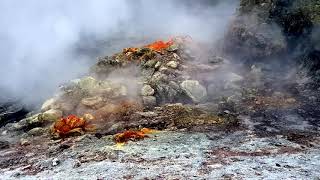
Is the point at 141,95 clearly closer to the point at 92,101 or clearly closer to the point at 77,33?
the point at 92,101

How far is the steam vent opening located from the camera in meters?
11.1

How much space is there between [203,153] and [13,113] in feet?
31.7

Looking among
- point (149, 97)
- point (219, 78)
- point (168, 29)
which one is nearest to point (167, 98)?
point (149, 97)

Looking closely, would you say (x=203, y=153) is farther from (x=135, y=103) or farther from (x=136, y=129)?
(x=135, y=103)

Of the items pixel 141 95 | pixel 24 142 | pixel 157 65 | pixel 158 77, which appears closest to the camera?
pixel 24 142

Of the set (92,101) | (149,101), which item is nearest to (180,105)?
(149,101)

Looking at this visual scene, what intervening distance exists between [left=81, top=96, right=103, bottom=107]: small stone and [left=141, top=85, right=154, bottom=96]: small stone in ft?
5.39

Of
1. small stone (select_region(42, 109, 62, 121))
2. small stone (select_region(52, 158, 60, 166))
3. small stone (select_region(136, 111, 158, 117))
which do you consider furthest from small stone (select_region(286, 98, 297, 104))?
small stone (select_region(52, 158, 60, 166))

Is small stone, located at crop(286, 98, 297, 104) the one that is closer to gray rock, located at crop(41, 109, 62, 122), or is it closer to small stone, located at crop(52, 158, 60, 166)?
gray rock, located at crop(41, 109, 62, 122)

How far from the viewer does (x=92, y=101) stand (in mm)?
16531

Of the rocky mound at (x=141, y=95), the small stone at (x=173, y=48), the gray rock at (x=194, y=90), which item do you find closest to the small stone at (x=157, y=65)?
the rocky mound at (x=141, y=95)

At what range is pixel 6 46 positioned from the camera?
2934cm

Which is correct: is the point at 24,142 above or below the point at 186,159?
below

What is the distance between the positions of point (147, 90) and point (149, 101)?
0.63 m
